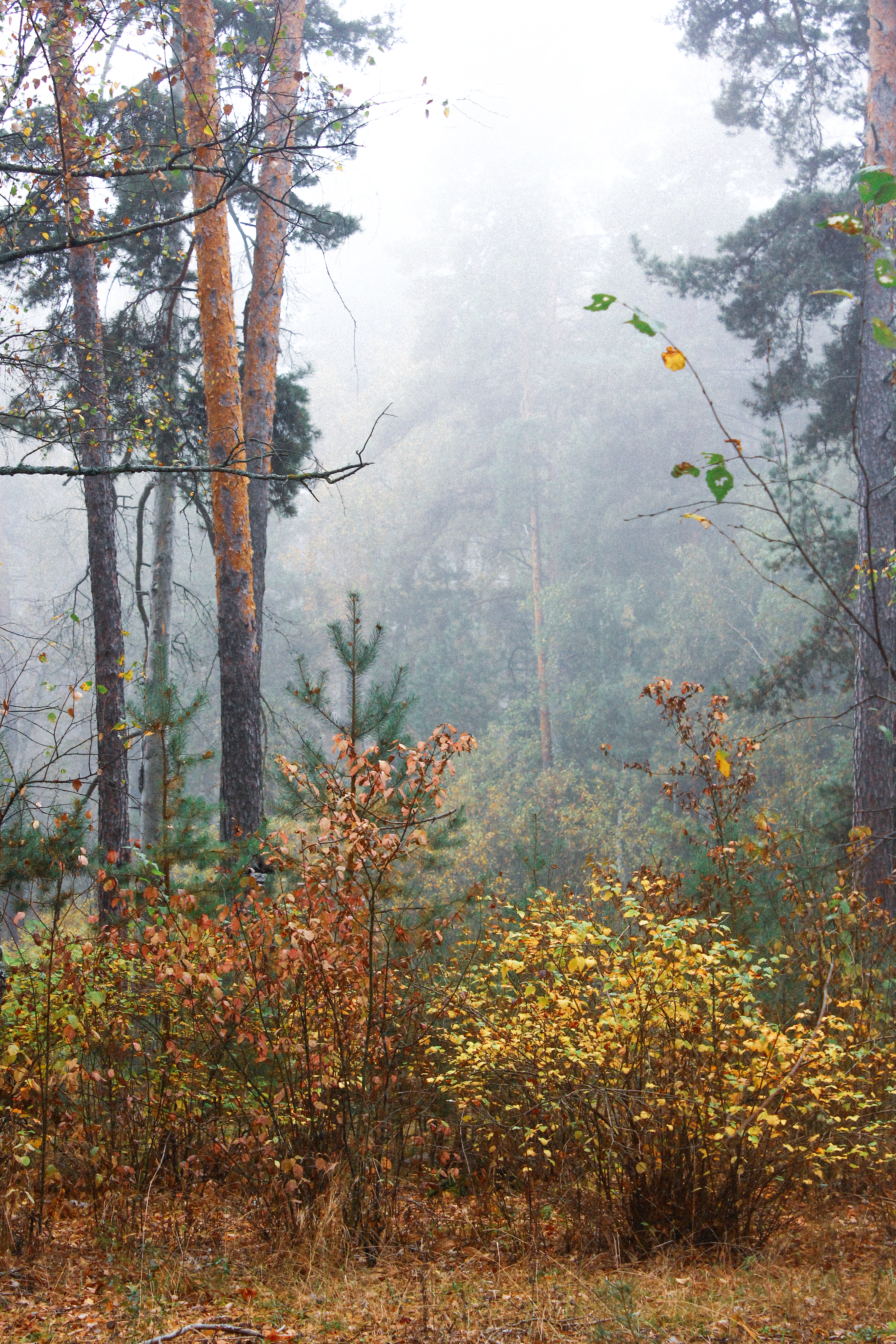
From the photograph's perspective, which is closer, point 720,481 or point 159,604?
point 720,481

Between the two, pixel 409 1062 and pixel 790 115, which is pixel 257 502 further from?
pixel 790 115

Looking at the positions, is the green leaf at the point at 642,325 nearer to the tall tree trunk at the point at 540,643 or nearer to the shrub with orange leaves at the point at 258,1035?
the shrub with orange leaves at the point at 258,1035

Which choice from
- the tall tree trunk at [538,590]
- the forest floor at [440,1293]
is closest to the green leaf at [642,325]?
the forest floor at [440,1293]

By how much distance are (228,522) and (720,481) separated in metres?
5.94

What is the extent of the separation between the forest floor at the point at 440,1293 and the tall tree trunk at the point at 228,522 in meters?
3.67

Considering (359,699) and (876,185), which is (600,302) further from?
(359,699)

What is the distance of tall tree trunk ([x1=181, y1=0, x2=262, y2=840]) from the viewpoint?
23.0ft

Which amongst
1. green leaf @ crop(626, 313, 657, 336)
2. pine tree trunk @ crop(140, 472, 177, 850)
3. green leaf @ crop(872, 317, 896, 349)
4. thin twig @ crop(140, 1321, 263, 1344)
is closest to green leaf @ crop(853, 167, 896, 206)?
green leaf @ crop(872, 317, 896, 349)

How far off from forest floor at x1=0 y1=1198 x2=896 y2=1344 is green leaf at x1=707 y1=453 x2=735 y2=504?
225 centimetres

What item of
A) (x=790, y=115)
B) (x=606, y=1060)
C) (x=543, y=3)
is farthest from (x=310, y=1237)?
(x=543, y=3)

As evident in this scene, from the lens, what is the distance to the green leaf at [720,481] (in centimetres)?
152

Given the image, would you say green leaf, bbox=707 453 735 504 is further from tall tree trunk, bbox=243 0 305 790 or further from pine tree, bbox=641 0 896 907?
pine tree, bbox=641 0 896 907

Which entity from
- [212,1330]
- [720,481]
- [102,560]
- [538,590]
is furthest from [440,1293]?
[538,590]

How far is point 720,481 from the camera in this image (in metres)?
1.56
